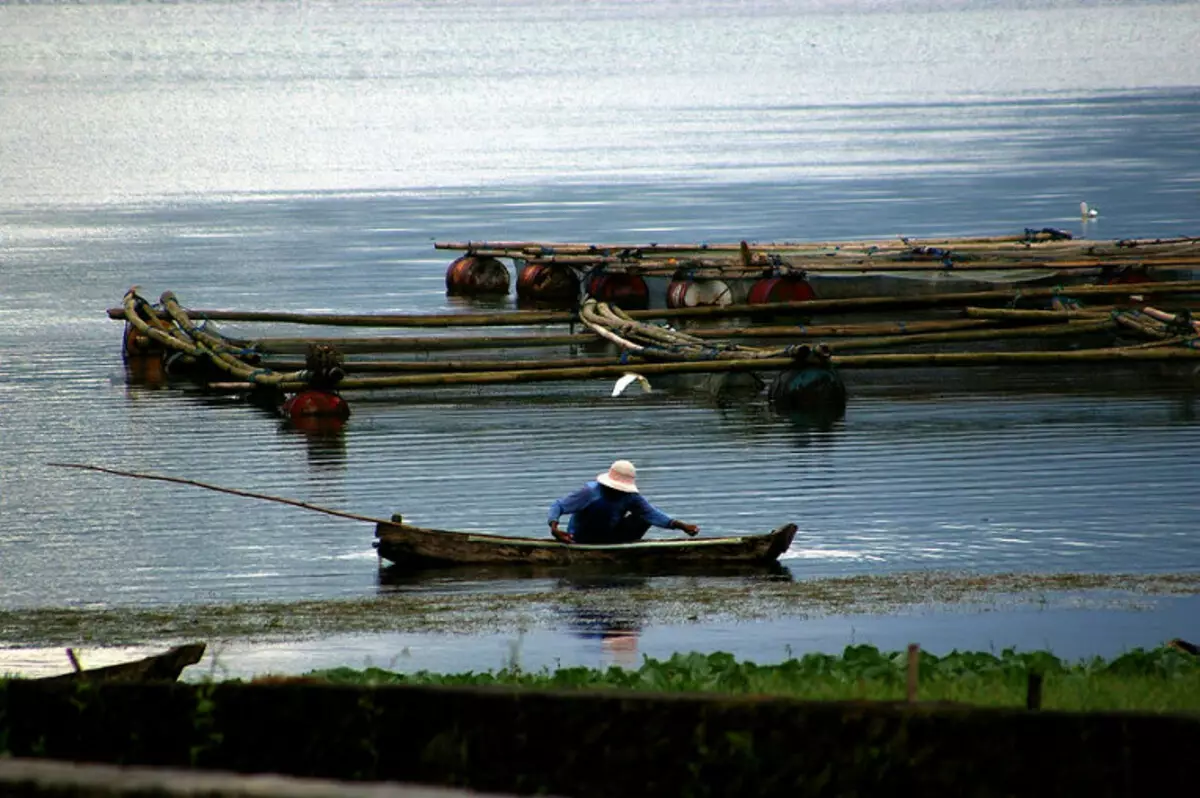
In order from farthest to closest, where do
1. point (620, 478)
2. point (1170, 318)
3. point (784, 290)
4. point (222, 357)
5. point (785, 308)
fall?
point (784, 290) → point (785, 308) → point (222, 357) → point (1170, 318) → point (620, 478)

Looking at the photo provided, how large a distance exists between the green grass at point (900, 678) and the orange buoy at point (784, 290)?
2493 cm

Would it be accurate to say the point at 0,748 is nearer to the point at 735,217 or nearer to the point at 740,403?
the point at 740,403

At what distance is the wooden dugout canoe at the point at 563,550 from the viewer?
21.0m

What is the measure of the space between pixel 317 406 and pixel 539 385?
4.70 meters

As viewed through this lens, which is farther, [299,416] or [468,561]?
[299,416]

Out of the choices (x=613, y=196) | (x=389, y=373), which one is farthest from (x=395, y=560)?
(x=613, y=196)

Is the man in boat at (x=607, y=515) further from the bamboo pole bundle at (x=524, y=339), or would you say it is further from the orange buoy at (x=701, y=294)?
the orange buoy at (x=701, y=294)

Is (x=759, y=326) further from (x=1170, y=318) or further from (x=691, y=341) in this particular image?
(x=1170, y=318)

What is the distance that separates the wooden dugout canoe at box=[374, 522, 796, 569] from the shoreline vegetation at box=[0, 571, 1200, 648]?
30 cm

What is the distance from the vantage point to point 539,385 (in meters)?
35.7

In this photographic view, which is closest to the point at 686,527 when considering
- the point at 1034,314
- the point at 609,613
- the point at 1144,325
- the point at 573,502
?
the point at 573,502

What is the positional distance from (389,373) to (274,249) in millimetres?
25260

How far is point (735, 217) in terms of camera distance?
64.4m

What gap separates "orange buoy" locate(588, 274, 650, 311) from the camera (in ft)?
148
